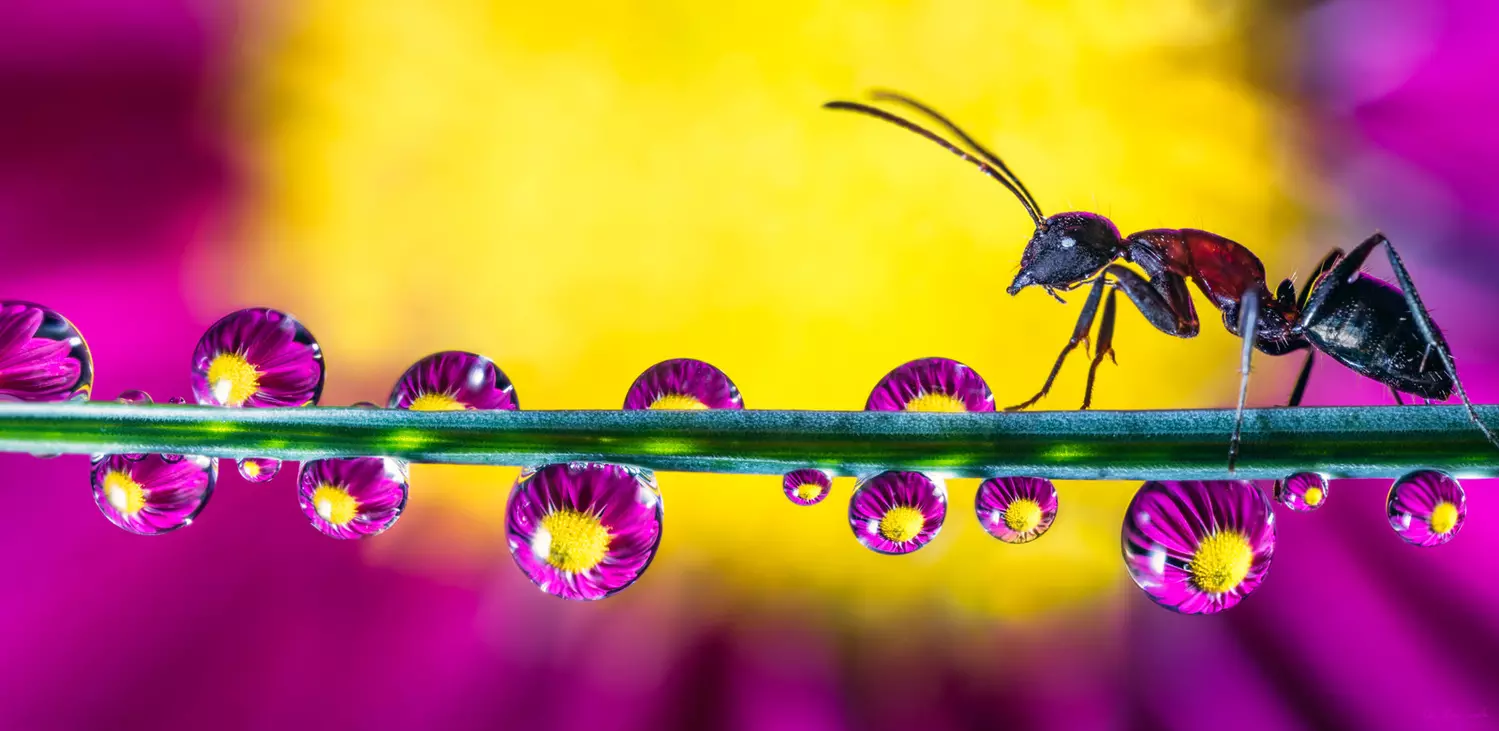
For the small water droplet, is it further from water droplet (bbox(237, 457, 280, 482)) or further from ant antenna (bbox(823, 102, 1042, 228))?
ant antenna (bbox(823, 102, 1042, 228))

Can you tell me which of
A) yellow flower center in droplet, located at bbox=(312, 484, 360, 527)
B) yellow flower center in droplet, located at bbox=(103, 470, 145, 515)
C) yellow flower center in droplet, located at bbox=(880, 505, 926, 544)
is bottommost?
yellow flower center in droplet, located at bbox=(880, 505, 926, 544)

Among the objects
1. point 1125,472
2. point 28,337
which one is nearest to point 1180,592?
point 1125,472

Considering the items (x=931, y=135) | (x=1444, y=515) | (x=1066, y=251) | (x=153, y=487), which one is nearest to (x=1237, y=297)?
(x=1066, y=251)

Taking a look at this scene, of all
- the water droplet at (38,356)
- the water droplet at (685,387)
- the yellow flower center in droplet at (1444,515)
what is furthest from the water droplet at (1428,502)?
the water droplet at (38,356)

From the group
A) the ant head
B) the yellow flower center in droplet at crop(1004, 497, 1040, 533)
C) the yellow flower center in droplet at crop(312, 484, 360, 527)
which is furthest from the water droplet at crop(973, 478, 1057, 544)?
the ant head

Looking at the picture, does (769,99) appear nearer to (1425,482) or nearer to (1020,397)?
(1020,397)

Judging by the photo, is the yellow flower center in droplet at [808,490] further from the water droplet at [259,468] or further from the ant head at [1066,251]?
the ant head at [1066,251]

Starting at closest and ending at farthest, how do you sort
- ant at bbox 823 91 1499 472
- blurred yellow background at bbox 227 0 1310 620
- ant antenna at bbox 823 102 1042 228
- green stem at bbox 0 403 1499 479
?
green stem at bbox 0 403 1499 479 < ant antenna at bbox 823 102 1042 228 < ant at bbox 823 91 1499 472 < blurred yellow background at bbox 227 0 1310 620
